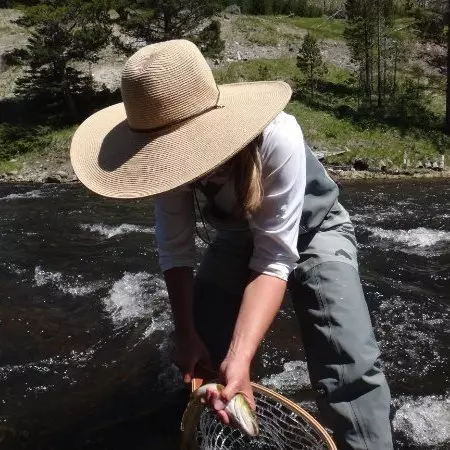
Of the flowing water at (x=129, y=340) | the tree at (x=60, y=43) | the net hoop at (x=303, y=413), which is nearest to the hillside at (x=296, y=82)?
the tree at (x=60, y=43)

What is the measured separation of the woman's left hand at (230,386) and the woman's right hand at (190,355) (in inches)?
16.3

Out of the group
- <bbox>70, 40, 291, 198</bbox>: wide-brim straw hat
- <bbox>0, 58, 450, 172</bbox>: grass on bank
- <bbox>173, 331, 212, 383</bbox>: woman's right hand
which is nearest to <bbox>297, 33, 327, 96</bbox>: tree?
<bbox>0, 58, 450, 172</bbox>: grass on bank

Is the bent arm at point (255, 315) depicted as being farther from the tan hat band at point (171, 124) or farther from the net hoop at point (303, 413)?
the tan hat band at point (171, 124)

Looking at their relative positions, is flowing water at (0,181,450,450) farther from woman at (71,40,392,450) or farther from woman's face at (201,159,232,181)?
woman's face at (201,159,232,181)

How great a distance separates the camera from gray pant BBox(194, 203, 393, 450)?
79.0 inches

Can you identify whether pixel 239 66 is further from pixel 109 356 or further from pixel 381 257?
pixel 109 356

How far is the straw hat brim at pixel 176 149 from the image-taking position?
64.6 inches

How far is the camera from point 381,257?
6047 mm

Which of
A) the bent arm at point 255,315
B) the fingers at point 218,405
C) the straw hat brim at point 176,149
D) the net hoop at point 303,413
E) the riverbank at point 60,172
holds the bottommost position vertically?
the riverbank at point 60,172

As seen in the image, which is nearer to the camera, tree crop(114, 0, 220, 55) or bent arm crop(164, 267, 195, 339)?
bent arm crop(164, 267, 195, 339)

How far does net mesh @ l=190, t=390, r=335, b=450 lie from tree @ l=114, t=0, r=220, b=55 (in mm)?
16951

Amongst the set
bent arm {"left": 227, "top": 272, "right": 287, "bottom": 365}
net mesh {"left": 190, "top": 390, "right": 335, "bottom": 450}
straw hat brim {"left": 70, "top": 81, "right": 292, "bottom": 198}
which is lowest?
net mesh {"left": 190, "top": 390, "right": 335, "bottom": 450}

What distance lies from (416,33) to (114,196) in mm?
23248

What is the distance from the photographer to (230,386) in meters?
1.64
